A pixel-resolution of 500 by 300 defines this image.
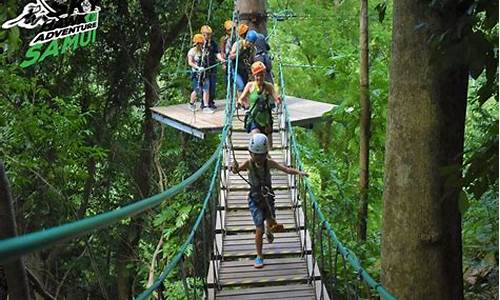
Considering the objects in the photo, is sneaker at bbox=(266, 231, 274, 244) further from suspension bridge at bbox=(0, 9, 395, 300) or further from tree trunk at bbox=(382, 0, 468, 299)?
tree trunk at bbox=(382, 0, 468, 299)

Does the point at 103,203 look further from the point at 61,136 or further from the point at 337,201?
the point at 337,201

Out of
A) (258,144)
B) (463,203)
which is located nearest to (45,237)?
(463,203)

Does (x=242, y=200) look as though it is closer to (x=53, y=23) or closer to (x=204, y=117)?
(x=204, y=117)

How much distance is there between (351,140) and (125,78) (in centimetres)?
346

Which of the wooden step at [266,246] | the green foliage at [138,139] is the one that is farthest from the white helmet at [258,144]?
the green foliage at [138,139]

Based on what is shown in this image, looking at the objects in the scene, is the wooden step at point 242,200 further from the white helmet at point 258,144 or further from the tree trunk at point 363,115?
the white helmet at point 258,144

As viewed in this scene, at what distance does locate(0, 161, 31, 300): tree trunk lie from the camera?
209 centimetres

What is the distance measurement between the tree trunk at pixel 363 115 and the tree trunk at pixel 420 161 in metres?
2.70

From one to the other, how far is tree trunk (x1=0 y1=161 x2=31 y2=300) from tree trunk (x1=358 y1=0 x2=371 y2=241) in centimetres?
347

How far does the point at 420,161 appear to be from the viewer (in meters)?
2.30

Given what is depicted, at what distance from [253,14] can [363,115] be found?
2940 millimetres

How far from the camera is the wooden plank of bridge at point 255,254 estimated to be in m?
3.63

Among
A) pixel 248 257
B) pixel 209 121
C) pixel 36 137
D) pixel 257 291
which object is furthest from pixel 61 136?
pixel 257 291

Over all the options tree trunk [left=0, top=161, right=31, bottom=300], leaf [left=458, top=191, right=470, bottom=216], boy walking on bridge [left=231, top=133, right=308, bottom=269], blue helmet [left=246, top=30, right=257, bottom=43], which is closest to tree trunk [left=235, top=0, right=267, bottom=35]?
blue helmet [left=246, top=30, right=257, bottom=43]
